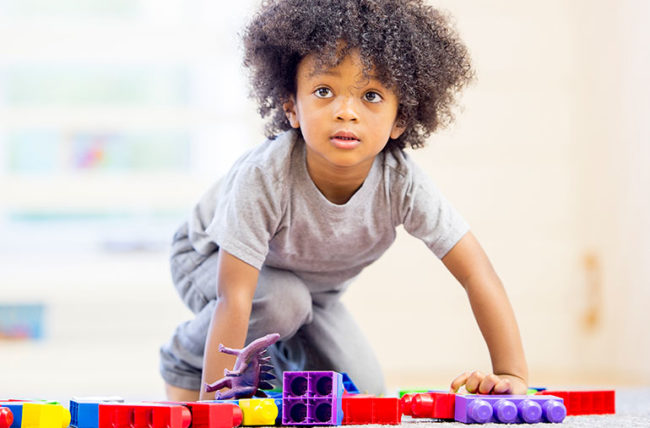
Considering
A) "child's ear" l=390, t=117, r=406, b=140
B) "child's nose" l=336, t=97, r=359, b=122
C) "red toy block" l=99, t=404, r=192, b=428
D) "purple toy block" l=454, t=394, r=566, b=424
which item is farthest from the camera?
"child's ear" l=390, t=117, r=406, b=140

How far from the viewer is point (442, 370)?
2.29 m

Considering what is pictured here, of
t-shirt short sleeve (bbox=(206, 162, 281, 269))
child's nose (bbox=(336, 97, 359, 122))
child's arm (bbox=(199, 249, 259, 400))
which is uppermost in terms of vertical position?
child's nose (bbox=(336, 97, 359, 122))

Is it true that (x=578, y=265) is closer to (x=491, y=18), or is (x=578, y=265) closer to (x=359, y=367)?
(x=491, y=18)

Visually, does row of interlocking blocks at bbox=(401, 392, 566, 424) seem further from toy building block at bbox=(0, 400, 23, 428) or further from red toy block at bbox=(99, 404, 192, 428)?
toy building block at bbox=(0, 400, 23, 428)

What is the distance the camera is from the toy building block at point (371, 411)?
0.82m

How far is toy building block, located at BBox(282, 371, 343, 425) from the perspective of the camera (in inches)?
30.7

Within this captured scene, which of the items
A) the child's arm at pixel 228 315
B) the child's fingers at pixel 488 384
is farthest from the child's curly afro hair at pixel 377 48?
the child's fingers at pixel 488 384

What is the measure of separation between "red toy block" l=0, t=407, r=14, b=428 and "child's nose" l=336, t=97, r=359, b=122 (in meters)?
0.46

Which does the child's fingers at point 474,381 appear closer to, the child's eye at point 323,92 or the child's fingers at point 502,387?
the child's fingers at point 502,387

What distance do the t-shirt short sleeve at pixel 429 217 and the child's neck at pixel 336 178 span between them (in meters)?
0.06

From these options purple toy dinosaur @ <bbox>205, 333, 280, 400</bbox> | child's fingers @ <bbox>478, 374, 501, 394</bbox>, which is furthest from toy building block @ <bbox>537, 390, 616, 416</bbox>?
purple toy dinosaur @ <bbox>205, 333, 280, 400</bbox>

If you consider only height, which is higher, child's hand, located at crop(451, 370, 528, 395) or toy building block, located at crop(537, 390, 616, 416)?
child's hand, located at crop(451, 370, 528, 395)

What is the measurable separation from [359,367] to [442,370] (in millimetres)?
1049

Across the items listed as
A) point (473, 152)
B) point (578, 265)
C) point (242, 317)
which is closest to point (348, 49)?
point (242, 317)
